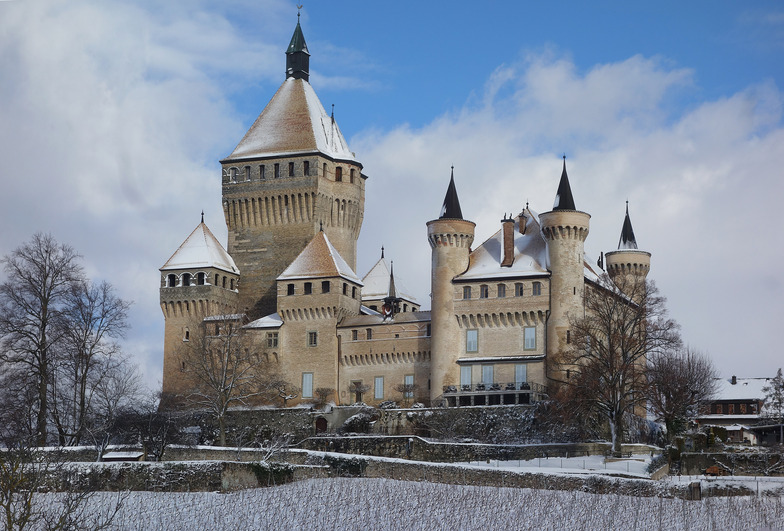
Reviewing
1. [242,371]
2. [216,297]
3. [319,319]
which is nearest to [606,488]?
[242,371]

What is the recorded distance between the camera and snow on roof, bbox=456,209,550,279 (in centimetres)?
6569

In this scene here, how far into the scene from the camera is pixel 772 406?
78938 mm

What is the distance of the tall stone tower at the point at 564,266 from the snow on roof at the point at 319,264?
13.3m

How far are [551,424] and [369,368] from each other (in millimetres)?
13505

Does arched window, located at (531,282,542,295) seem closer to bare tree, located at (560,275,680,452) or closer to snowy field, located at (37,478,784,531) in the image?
bare tree, located at (560,275,680,452)

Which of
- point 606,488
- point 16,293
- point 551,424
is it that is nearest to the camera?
point 606,488

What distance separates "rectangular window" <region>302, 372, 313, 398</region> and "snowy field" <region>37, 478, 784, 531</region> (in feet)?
90.7

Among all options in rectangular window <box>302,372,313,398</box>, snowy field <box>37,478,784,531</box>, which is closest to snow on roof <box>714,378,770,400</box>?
rectangular window <box>302,372,313,398</box>

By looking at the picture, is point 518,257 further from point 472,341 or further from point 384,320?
point 384,320

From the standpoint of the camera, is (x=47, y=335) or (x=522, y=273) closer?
(x=47, y=335)

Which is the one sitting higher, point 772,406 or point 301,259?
point 301,259

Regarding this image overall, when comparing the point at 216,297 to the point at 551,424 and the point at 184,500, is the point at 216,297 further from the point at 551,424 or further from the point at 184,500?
the point at 184,500

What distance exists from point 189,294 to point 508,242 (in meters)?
19.5

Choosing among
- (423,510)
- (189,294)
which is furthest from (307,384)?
(423,510)
